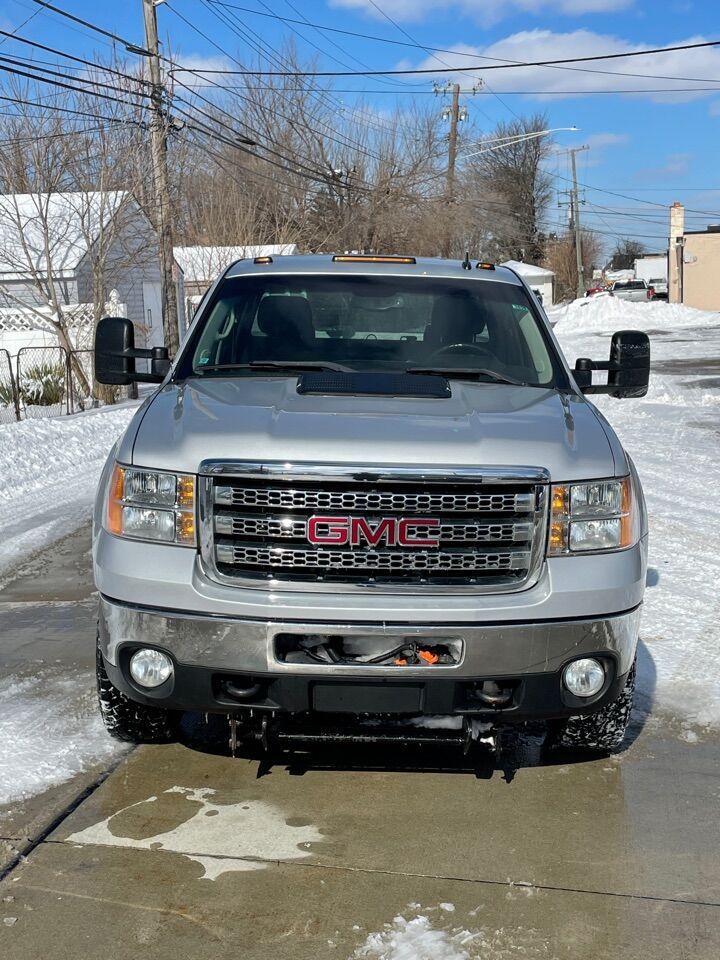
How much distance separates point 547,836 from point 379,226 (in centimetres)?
5135

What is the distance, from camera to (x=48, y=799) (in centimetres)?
383

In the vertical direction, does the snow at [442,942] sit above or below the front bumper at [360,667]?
below

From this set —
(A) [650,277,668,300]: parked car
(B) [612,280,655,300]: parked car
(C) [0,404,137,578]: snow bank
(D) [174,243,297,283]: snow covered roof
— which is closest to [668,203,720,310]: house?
(B) [612,280,655,300]: parked car

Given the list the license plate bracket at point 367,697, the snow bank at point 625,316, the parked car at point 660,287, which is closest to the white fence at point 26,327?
the license plate bracket at point 367,697

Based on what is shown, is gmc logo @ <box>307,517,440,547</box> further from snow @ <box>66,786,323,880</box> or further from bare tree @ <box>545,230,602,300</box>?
bare tree @ <box>545,230,602,300</box>

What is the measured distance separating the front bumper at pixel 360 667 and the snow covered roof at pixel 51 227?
19.1m

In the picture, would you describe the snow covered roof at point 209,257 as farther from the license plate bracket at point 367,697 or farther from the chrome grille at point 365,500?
the license plate bracket at point 367,697

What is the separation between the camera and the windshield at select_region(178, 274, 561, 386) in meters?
4.92

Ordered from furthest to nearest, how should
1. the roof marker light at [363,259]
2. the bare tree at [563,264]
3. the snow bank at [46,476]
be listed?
the bare tree at [563,264], the snow bank at [46,476], the roof marker light at [363,259]

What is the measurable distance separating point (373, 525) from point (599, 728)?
126 cm

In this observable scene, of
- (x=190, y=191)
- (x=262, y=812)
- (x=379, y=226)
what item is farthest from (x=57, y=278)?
(x=379, y=226)

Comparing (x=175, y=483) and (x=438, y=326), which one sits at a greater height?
(x=438, y=326)

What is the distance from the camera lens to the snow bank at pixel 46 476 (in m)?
8.66

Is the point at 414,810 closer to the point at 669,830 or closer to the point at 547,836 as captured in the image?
the point at 547,836
